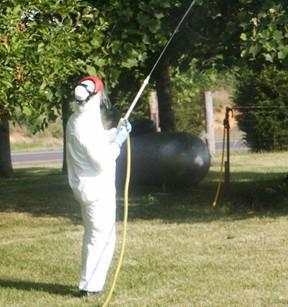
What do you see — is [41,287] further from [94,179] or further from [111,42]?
[111,42]

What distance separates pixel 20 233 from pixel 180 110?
20.1 meters

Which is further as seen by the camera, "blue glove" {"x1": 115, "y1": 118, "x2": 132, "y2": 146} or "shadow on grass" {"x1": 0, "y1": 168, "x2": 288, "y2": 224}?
"shadow on grass" {"x1": 0, "y1": 168, "x2": 288, "y2": 224}

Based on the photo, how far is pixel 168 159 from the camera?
44.8 ft

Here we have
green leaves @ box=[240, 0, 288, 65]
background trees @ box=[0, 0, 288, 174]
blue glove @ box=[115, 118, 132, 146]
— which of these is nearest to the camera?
blue glove @ box=[115, 118, 132, 146]

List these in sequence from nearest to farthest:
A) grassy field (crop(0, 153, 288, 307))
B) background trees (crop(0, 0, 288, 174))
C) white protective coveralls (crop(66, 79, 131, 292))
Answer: white protective coveralls (crop(66, 79, 131, 292)) → grassy field (crop(0, 153, 288, 307)) → background trees (crop(0, 0, 288, 174))

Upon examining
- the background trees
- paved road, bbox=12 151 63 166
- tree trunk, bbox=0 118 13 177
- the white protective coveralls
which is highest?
the background trees

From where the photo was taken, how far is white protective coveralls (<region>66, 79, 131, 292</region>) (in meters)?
6.52

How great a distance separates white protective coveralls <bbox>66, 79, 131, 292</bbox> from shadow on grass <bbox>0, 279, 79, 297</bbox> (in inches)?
15.3

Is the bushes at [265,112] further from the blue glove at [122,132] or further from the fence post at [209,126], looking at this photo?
the blue glove at [122,132]

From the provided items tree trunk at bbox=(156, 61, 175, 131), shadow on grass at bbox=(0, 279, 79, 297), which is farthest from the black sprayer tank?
shadow on grass at bbox=(0, 279, 79, 297)

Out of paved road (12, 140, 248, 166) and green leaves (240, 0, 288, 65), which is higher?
green leaves (240, 0, 288, 65)

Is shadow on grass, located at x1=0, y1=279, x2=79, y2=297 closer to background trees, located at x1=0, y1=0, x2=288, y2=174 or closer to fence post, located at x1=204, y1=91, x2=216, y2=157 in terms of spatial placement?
background trees, located at x1=0, y1=0, x2=288, y2=174

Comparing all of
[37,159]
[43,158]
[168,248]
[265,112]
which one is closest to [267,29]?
[168,248]

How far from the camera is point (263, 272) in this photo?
7.46m
